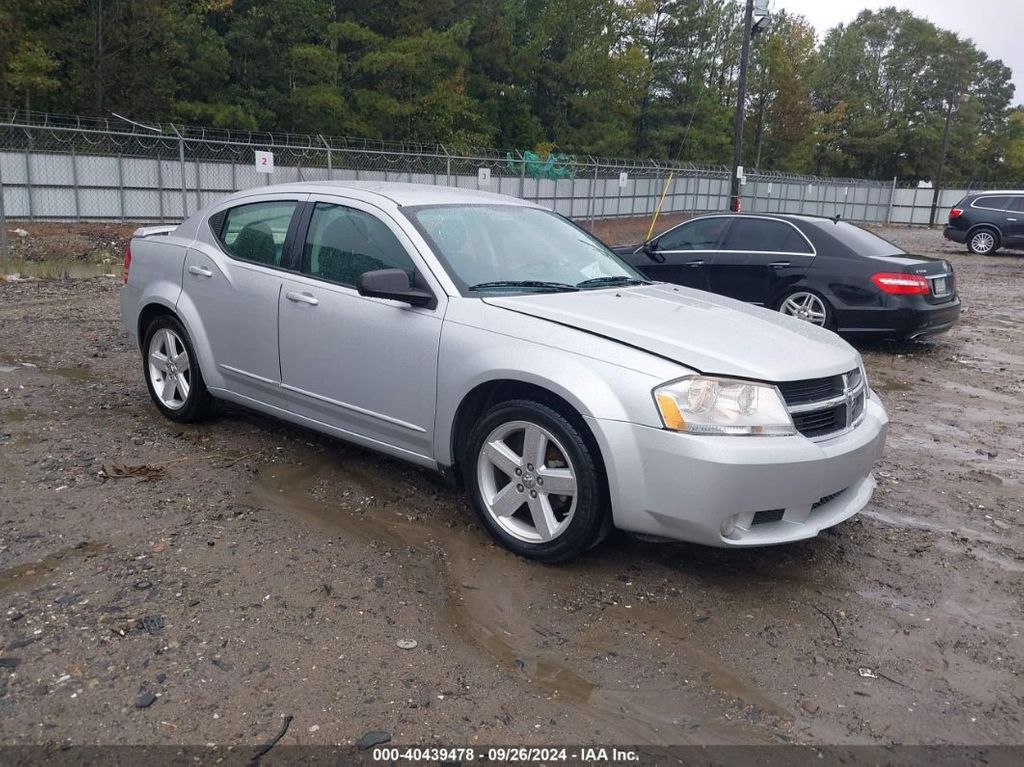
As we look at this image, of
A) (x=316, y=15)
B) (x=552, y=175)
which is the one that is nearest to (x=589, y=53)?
(x=316, y=15)

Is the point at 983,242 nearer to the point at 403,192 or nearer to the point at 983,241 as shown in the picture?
the point at 983,241

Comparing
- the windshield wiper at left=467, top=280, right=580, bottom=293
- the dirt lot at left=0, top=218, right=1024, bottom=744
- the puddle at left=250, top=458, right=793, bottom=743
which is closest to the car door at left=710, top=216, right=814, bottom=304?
the dirt lot at left=0, top=218, right=1024, bottom=744

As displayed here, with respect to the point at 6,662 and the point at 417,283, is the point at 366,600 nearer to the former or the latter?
the point at 6,662

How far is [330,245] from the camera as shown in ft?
15.8

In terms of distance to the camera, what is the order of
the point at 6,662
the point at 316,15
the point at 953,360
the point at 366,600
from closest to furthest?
the point at 6,662
the point at 366,600
the point at 953,360
the point at 316,15

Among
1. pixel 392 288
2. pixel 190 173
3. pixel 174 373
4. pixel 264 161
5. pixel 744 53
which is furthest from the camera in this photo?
pixel 744 53

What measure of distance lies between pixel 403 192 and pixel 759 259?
6.04 meters

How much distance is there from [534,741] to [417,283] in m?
2.35

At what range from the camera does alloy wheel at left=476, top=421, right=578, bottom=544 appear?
12.5 ft

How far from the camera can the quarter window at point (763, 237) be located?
9.82 m

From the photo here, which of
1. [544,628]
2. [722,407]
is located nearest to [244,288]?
[544,628]

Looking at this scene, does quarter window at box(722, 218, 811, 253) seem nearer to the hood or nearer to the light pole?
the hood

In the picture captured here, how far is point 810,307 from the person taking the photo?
9570mm

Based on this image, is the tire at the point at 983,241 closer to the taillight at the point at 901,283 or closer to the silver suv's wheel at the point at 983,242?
the silver suv's wheel at the point at 983,242
